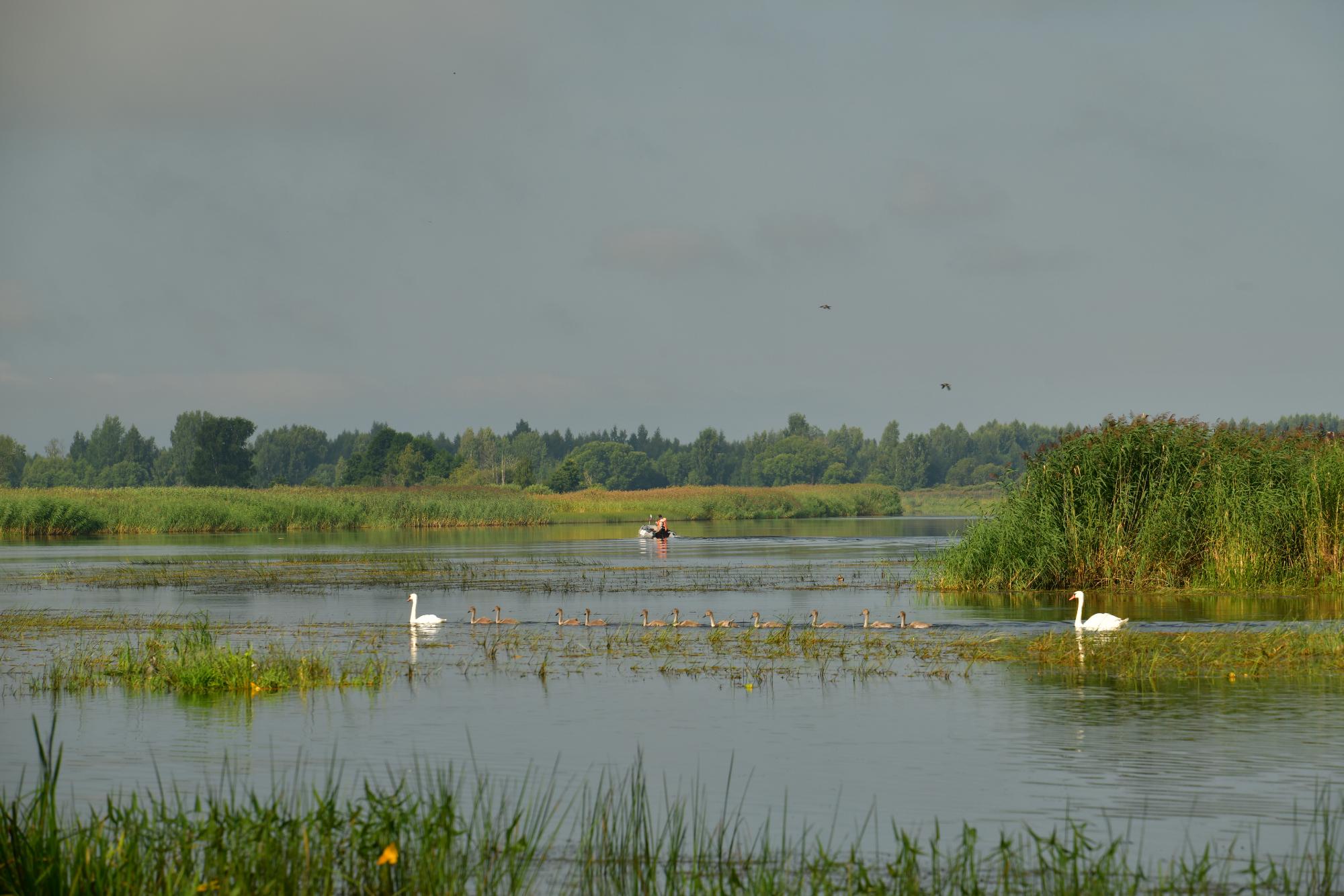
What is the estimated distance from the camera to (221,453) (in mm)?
131250

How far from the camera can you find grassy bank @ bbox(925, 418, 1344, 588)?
2819 cm

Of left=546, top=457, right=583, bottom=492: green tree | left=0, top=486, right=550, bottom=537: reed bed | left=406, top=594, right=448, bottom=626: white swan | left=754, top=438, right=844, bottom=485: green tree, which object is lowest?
left=406, top=594, right=448, bottom=626: white swan

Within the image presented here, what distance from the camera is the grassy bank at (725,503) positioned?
3652 inches

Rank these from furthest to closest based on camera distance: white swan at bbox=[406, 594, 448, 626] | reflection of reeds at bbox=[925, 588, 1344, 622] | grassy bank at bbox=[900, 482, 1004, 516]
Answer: grassy bank at bbox=[900, 482, 1004, 516] < white swan at bbox=[406, 594, 448, 626] < reflection of reeds at bbox=[925, 588, 1344, 622]

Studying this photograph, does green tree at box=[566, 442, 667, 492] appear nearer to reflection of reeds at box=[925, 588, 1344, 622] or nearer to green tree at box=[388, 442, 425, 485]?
green tree at box=[388, 442, 425, 485]

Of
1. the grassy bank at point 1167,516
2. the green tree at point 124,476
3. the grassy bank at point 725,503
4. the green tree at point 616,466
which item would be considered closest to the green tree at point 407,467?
the grassy bank at point 725,503

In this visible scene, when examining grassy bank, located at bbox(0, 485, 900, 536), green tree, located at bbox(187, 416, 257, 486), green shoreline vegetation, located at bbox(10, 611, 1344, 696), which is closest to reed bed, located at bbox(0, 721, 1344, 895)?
green shoreline vegetation, located at bbox(10, 611, 1344, 696)

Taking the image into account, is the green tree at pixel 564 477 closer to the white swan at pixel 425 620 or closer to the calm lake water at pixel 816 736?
the white swan at pixel 425 620

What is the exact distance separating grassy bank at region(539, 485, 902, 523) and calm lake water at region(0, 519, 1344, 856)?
2692 inches

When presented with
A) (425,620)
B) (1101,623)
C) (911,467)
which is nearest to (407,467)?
(911,467)

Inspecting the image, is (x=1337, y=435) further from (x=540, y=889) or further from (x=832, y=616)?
(x=540, y=889)

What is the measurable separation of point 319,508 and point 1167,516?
5400cm

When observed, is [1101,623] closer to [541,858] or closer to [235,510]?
[541,858]

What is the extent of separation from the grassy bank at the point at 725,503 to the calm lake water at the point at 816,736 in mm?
68383
